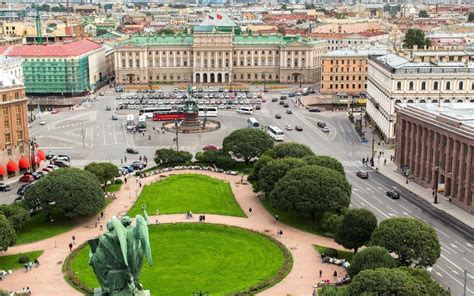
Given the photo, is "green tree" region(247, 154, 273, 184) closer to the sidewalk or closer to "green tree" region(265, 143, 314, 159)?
"green tree" region(265, 143, 314, 159)

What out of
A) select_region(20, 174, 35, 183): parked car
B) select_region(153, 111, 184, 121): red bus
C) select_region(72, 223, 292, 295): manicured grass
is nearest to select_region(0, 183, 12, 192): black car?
select_region(20, 174, 35, 183): parked car

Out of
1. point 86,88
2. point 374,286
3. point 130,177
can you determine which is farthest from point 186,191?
point 86,88

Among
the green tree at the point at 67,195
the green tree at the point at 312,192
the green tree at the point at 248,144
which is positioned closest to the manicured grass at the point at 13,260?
the green tree at the point at 67,195

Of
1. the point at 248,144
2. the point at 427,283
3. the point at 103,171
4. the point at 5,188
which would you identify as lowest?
the point at 5,188

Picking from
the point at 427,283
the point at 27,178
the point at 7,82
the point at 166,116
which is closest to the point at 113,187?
the point at 27,178

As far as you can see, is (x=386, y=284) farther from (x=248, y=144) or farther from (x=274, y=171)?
(x=248, y=144)

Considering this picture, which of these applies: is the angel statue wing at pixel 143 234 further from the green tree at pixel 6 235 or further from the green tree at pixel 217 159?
the green tree at pixel 217 159

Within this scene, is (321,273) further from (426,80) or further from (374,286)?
(426,80)
